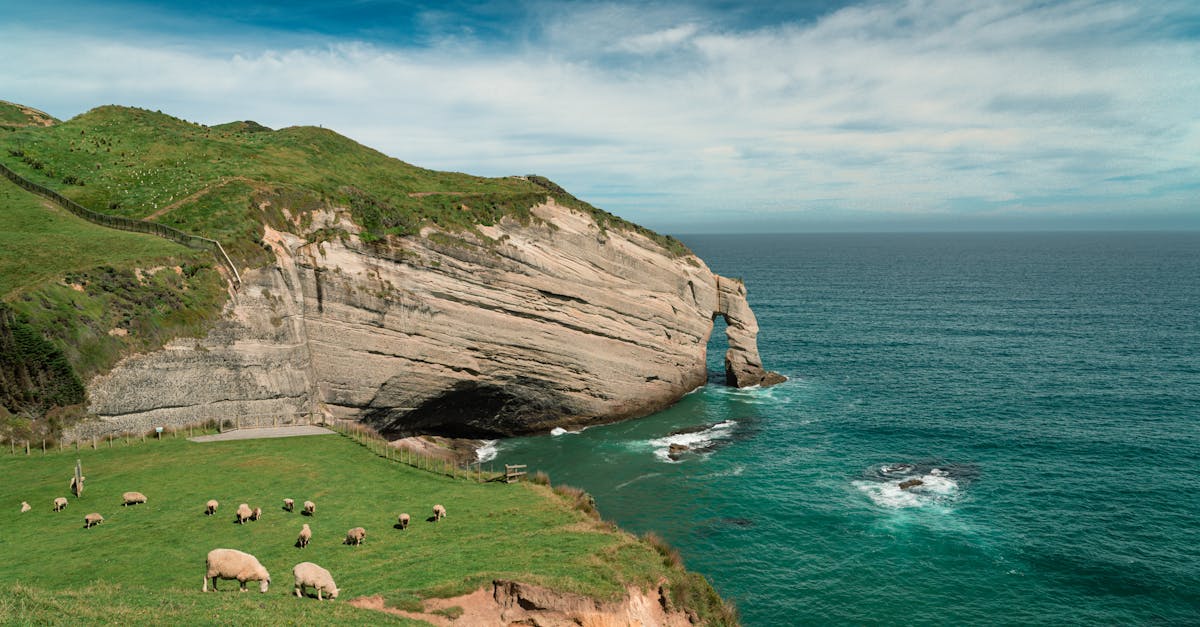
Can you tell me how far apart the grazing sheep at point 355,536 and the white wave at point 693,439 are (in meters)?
30.5

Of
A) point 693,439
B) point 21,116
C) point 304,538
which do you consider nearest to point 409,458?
point 304,538

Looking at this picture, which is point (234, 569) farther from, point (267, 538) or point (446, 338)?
point (446, 338)

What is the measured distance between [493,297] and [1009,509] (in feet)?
138

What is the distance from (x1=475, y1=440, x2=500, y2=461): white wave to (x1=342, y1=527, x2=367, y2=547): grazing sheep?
27150mm

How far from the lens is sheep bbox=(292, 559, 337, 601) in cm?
2253

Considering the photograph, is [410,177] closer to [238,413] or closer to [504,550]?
[238,413]

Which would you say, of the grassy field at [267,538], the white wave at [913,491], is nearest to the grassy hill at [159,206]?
the grassy field at [267,538]

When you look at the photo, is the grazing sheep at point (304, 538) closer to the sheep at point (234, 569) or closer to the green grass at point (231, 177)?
the sheep at point (234, 569)

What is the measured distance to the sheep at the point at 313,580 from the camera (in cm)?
2253

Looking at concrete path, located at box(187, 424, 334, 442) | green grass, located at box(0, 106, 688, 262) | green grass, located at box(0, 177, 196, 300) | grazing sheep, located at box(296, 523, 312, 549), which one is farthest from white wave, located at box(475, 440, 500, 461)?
grazing sheep, located at box(296, 523, 312, 549)

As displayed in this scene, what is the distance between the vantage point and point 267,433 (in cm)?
4481

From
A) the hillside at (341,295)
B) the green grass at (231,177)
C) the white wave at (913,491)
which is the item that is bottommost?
the white wave at (913,491)

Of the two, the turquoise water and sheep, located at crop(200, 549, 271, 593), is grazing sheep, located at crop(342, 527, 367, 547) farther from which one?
the turquoise water

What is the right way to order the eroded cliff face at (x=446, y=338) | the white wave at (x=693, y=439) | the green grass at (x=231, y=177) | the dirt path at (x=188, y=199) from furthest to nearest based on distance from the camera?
1. the white wave at (x=693, y=439)
2. the green grass at (x=231, y=177)
3. the dirt path at (x=188, y=199)
4. the eroded cliff face at (x=446, y=338)
